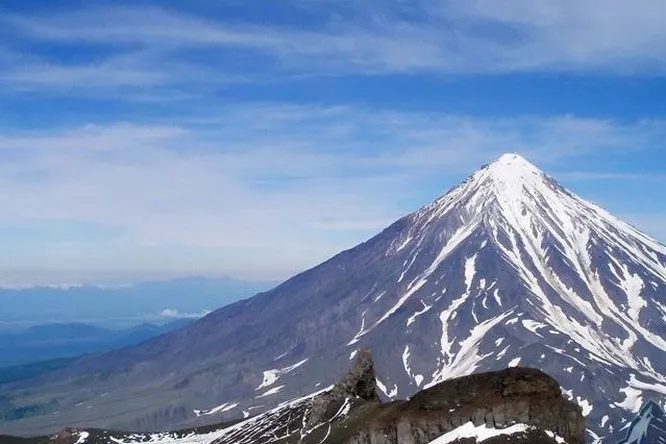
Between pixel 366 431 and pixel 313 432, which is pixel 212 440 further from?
pixel 366 431

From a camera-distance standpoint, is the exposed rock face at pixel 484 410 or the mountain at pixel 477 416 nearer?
the mountain at pixel 477 416

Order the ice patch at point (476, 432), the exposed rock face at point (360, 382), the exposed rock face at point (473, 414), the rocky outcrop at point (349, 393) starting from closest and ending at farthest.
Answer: the exposed rock face at point (473, 414), the ice patch at point (476, 432), the rocky outcrop at point (349, 393), the exposed rock face at point (360, 382)

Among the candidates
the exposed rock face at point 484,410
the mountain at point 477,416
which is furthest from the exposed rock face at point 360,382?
the exposed rock face at point 484,410

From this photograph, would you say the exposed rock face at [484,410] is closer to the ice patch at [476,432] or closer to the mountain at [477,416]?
the mountain at [477,416]

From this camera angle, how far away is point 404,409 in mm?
122188

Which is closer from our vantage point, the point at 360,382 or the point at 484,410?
the point at 484,410

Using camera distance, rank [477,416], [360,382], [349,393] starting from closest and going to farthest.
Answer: [477,416] → [349,393] → [360,382]

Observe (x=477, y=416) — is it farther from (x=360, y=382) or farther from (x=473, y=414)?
(x=360, y=382)

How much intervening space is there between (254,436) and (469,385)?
66.5 meters

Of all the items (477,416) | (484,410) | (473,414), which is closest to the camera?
(484,410)

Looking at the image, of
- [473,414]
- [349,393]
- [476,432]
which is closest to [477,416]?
[473,414]

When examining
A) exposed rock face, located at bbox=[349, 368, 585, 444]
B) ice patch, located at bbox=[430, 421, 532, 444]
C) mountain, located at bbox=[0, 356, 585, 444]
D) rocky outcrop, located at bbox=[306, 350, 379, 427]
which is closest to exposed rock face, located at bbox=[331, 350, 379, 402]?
rocky outcrop, located at bbox=[306, 350, 379, 427]

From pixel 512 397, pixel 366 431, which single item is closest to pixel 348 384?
pixel 366 431

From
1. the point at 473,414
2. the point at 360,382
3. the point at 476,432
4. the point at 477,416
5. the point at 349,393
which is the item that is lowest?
the point at 476,432
